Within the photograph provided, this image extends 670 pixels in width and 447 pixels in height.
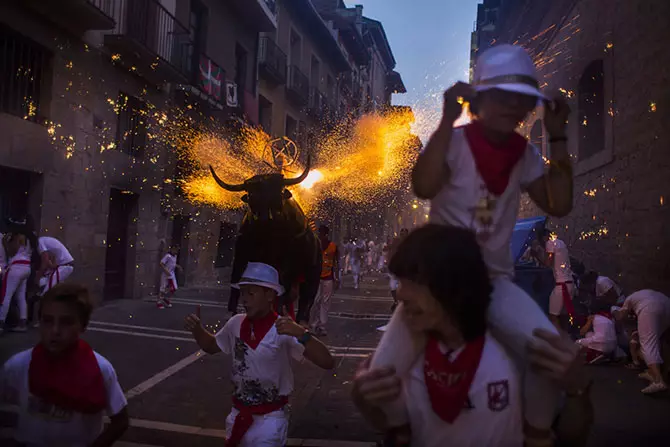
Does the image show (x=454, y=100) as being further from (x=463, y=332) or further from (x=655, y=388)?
(x=655, y=388)

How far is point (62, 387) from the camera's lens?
8.30 ft

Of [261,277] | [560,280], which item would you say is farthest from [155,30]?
[261,277]

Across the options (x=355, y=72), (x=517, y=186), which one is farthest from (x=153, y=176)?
(x=355, y=72)

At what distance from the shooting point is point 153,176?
47.9 feet

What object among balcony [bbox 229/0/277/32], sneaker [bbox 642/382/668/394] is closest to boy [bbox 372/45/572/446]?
sneaker [bbox 642/382/668/394]

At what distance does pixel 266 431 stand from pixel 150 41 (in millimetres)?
12325

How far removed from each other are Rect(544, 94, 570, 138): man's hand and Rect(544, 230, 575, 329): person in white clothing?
713 centimetres

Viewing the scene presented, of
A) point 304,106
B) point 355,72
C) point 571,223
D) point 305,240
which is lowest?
point 305,240

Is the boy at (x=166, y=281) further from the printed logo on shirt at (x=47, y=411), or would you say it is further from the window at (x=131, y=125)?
the printed logo on shirt at (x=47, y=411)

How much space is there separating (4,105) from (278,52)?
15.0 meters

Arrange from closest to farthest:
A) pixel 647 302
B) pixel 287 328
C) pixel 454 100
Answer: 1. pixel 454 100
2. pixel 287 328
3. pixel 647 302

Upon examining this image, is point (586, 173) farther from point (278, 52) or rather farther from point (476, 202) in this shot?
point (278, 52)

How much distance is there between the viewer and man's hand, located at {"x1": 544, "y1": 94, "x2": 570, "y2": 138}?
2.14 metres

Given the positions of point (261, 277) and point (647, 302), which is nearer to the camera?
point (261, 277)
